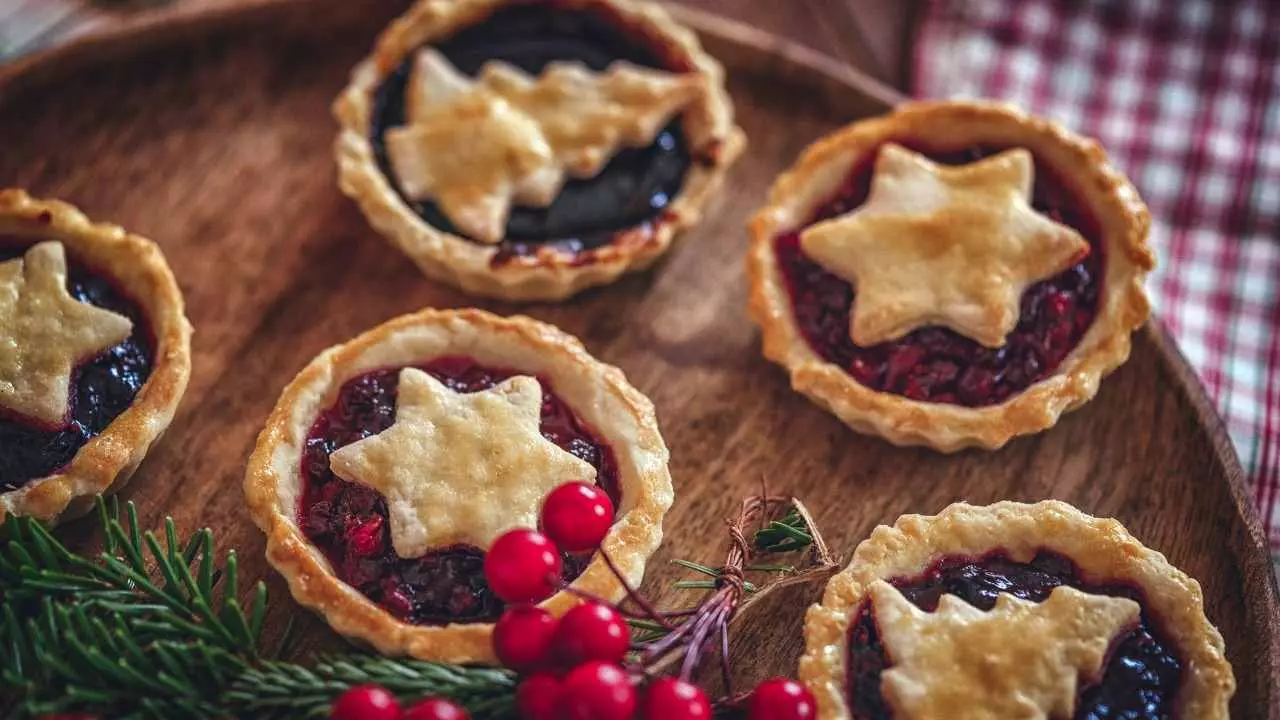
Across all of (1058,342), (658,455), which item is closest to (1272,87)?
(1058,342)

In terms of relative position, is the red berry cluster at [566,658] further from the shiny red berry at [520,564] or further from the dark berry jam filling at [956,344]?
the dark berry jam filling at [956,344]

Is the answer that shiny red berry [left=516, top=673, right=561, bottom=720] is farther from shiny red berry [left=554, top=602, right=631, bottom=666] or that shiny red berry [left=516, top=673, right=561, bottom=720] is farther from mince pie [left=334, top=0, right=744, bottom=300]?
mince pie [left=334, top=0, right=744, bottom=300]

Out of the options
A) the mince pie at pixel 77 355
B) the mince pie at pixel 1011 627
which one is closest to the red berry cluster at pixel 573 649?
the mince pie at pixel 1011 627

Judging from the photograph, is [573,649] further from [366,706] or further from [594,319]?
[594,319]

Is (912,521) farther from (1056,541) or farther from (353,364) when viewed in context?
(353,364)

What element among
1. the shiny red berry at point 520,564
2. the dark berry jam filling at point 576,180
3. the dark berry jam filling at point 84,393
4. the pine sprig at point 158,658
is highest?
the dark berry jam filling at point 576,180

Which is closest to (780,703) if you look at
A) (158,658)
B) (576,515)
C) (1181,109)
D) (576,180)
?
(576,515)

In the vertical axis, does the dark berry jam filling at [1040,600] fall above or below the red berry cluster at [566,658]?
below
